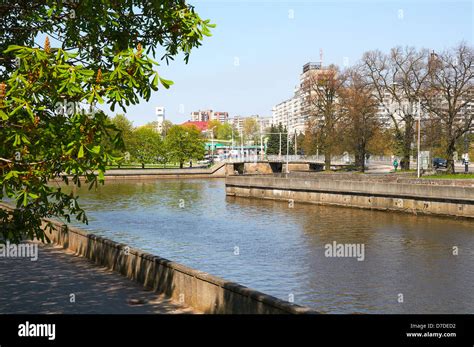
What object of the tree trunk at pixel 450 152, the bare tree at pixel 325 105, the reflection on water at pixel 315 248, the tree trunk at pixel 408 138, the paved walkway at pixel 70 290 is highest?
the bare tree at pixel 325 105

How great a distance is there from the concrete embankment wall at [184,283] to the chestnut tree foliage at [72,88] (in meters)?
3.18

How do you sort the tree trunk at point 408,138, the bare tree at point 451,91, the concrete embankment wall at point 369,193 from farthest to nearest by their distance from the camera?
the tree trunk at point 408,138 → the bare tree at point 451,91 → the concrete embankment wall at point 369,193

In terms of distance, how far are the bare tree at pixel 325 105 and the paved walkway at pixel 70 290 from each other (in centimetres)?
6420

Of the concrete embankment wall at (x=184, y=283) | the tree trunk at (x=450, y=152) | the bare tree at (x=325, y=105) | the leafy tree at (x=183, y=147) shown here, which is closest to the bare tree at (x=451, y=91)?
the tree trunk at (x=450, y=152)

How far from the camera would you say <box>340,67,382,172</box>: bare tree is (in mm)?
73188

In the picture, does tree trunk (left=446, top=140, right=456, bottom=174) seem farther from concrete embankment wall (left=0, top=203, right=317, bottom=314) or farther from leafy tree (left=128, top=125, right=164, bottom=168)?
leafy tree (left=128, top=125, right=164, bottom=168)

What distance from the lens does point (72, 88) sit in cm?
748

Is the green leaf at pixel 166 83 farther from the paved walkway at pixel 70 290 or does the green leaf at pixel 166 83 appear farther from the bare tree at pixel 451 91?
the bare tree at pixel 451 91

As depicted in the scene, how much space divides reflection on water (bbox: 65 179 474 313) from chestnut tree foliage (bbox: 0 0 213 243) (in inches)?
427

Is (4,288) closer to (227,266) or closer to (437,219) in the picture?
(227,266)

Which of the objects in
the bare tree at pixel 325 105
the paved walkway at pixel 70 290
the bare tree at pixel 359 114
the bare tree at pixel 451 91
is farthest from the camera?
the bare tree at pixel 325 105

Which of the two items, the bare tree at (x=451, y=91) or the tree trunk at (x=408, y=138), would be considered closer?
the bare tree at (x=451, y=91)

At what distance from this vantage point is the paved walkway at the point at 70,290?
13.8m

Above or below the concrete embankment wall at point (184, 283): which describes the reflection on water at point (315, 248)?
below
